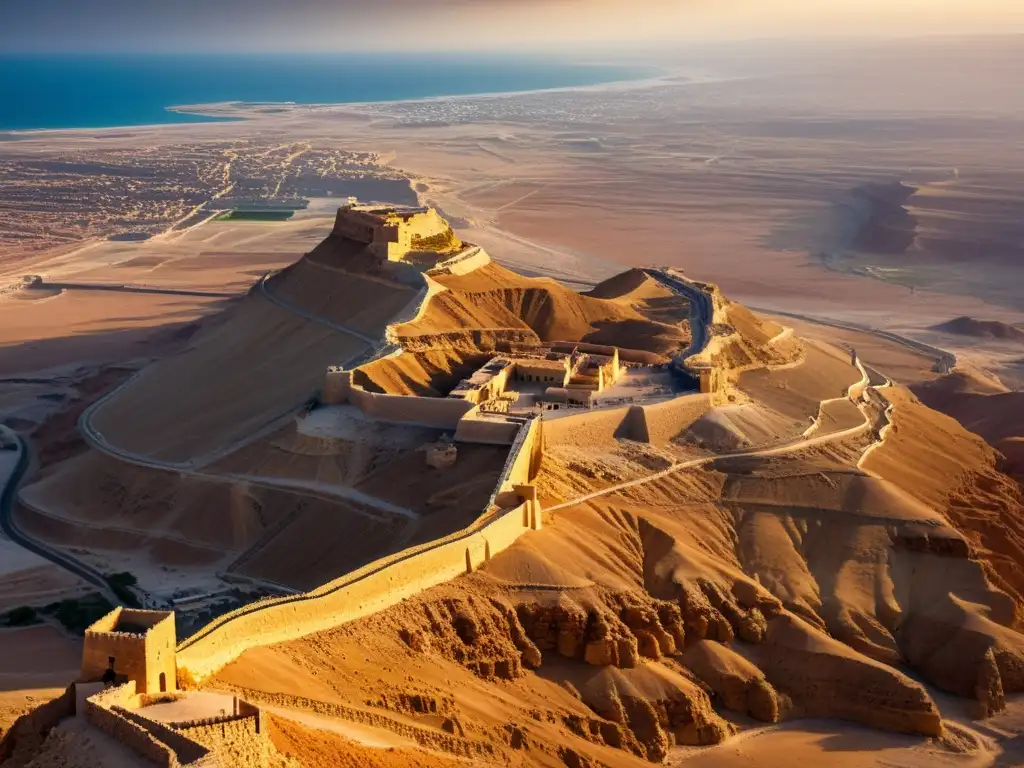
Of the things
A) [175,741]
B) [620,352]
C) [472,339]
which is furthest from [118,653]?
[620,352]

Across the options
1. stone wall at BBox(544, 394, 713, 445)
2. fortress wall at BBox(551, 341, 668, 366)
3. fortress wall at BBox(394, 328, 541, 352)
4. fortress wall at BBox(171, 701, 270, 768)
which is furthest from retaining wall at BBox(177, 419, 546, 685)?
fortress wall at BBox(551, 341, 668, 366)

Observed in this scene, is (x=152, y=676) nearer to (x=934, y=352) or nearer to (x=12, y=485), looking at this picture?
(x=12, y=485)

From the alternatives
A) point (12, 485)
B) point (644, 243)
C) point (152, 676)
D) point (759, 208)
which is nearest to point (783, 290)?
point (644, 243)

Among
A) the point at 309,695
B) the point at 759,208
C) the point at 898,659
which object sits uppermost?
the point at 309,695

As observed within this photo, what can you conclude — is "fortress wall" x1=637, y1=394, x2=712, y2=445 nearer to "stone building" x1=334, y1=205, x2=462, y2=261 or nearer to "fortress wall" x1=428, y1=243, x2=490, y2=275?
"fortress wall" x1=428, y1=243, x2=490, y2=275

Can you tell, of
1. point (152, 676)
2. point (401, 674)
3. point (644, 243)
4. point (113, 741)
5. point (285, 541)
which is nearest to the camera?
point (113, 741)

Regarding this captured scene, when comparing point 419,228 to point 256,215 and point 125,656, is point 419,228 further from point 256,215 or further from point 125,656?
point 256,215

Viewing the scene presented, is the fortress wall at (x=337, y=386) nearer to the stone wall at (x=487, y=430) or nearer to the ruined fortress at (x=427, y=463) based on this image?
the ruined fortress at (x=427, y=463)
